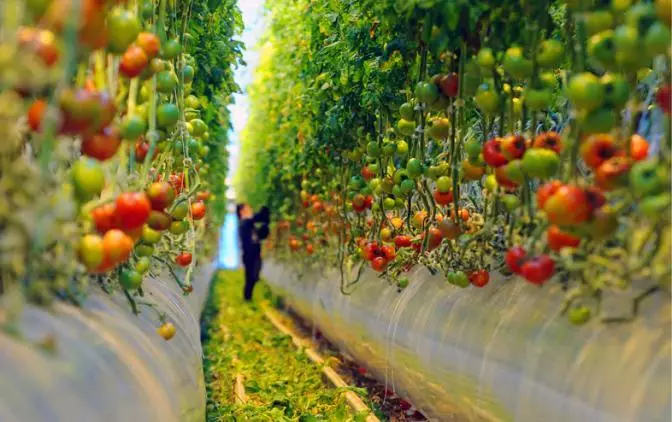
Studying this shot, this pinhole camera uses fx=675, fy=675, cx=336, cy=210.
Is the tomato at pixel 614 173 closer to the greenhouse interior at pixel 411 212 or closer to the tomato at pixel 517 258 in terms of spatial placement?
the greenhouse interior at pixel 411 212

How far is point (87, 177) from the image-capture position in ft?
5.10

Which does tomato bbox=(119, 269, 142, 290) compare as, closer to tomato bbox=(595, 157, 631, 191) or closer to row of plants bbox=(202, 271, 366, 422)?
row of plants bbox=(202, 271, 366, 422)

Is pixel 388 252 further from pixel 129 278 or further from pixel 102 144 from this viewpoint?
pixel 102 144

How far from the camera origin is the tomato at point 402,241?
3.46 metres

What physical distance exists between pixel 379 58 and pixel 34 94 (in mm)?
2169

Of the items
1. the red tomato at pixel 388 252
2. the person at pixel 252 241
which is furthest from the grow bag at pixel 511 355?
the person at pixel 252 241

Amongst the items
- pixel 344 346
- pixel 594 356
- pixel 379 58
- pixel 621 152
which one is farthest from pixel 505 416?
pixel 344 346

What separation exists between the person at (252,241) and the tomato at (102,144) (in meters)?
8.03

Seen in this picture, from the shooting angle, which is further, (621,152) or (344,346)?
(344,346)

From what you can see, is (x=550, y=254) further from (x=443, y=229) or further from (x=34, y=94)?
(x=34, y=94)

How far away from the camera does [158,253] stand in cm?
311

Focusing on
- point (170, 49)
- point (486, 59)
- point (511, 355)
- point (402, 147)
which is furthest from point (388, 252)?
point (170, 49)

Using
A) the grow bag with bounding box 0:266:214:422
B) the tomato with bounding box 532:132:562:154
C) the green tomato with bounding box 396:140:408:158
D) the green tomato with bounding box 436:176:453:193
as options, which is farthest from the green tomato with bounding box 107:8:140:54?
the green tomato with bounding box 396:140:408:158

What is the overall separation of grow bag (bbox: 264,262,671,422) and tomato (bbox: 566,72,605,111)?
1.75 feet
